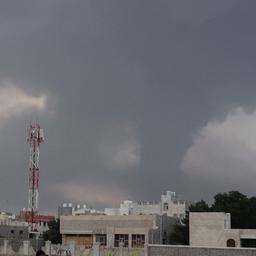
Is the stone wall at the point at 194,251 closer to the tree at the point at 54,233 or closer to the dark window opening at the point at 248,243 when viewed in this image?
the dark window opening at the point at 248,243

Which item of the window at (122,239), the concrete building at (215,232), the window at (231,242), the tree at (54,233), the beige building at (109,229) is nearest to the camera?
the window at (231,242)

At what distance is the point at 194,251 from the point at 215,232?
1518 cm

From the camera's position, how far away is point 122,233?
217 ft

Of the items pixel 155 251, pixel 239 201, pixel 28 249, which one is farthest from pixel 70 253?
pixel 239 201

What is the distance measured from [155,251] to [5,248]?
2421 centimetres

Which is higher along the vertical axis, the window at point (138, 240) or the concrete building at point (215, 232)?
the concrete building at point (215, 232)

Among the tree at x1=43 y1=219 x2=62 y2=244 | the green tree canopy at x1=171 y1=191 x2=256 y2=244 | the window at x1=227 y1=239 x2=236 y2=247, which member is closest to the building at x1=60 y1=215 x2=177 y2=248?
the green tree canopy at x1=171 y1=191 x2=256 y2=244

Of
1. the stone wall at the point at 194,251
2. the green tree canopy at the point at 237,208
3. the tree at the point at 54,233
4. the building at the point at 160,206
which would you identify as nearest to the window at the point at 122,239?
the green tree canopy at the point at 237,208

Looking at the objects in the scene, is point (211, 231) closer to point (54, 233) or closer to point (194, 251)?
point (194, 251)

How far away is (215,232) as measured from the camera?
187 feet

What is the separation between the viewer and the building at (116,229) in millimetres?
64812

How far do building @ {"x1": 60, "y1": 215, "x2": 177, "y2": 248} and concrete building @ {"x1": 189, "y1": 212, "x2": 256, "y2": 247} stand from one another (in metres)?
7.04

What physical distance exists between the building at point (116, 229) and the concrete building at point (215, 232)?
23.1ft

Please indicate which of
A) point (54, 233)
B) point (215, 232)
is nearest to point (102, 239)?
point (215, 232)
